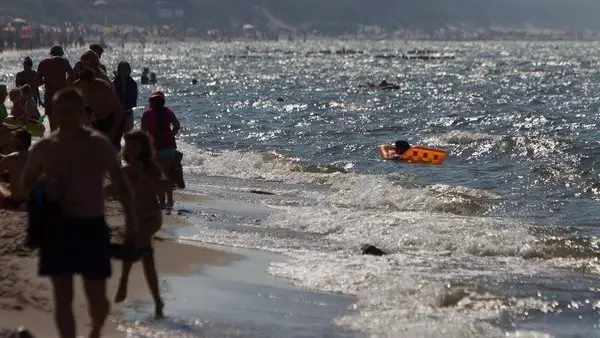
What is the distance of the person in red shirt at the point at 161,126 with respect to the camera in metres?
12.0

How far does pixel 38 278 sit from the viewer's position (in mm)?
8367

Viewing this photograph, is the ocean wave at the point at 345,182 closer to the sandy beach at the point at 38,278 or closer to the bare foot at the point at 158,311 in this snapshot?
the sandy beach at the point at 38,278

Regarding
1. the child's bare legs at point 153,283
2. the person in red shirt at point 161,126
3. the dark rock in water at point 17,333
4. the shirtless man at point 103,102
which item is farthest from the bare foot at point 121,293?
the person in red shirt at point 161,126

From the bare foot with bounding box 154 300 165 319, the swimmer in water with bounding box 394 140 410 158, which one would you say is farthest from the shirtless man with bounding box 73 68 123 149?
the swimmer in water with bounding box 394 140 410 158

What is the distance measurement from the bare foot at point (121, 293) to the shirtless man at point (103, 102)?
10.7 feet

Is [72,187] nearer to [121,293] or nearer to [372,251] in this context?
[121,293]

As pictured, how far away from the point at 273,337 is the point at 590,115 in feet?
112

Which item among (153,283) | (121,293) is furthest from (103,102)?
(153,283)

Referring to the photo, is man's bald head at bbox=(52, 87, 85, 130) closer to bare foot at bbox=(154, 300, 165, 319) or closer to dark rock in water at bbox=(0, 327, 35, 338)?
dark rock in water at bbox=(0, 327, 35, 338)

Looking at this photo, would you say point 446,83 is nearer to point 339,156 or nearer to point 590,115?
point 590,115

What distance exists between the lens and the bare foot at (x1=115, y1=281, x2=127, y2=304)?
816 centimetres

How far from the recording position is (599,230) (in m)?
14.8

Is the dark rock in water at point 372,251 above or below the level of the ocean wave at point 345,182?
above

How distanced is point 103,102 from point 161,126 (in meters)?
0.88
